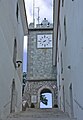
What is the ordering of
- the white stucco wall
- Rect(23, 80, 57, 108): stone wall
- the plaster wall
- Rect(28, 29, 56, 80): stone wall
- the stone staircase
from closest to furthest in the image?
1. the plaster wall
2. the stone staircase
3. the white stucco wall
4. Rect(23, 80, 57, 108): stone wall
5. Rect(28, 29, 56, 80): stone wall

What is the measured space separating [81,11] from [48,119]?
3.35 metres

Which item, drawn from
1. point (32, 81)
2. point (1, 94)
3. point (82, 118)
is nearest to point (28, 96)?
point (32, 81)

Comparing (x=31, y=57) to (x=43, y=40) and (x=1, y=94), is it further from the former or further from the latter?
(x=1, y=94)

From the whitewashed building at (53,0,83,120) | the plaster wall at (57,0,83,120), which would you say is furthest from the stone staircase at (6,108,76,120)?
the plaster wall at (57,0,83,120)

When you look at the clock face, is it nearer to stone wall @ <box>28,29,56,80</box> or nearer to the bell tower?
the bell tower

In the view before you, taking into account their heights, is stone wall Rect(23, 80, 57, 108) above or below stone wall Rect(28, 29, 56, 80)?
below

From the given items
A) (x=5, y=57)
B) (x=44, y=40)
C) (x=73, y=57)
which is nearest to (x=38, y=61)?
(x=44, y=40)

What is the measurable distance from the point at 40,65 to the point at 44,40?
274 cm

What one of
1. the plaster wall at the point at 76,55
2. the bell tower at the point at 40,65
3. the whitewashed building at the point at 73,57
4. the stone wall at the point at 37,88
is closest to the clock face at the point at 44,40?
the bell tower at the point at 40,65

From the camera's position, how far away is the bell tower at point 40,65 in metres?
23.8

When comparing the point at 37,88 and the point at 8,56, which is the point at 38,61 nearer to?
the point at 37,88

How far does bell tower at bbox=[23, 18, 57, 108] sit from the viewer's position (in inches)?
938

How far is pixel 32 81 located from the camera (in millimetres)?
24391

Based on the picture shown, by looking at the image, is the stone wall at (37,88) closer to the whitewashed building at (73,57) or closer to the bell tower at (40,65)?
the bell tower at (40,65)
